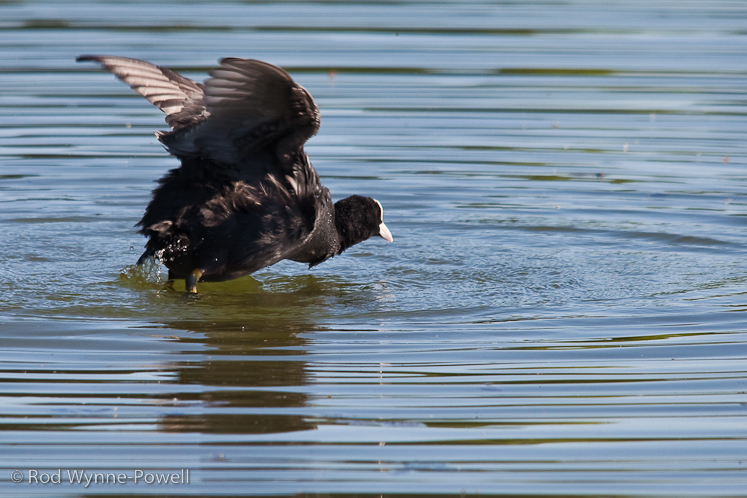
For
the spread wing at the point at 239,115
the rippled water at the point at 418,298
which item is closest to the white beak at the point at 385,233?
the rippled water at the point at 418,298

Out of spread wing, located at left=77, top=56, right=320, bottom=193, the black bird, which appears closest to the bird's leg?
the black bird

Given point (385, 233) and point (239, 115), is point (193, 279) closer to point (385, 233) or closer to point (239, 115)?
point (239, 115)

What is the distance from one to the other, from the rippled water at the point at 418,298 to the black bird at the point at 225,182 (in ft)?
0.92

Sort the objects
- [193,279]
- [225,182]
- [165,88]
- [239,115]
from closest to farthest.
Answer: [239,115], [225,182], [193,279], [165,88]

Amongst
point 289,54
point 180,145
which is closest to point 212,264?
point 180,145

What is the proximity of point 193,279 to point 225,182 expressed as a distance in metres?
0.57

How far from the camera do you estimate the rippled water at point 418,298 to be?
11.6ft

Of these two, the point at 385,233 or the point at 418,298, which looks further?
the point at 385,233

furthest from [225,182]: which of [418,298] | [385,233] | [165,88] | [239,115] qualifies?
[385,233]

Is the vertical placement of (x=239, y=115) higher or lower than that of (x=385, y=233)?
higher

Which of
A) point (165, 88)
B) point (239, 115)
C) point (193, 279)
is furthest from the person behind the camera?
point (165, 88)

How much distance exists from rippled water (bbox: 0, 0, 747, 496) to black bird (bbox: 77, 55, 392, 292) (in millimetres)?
280

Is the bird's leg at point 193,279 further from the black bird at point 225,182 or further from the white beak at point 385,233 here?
the white beak at point 385,233

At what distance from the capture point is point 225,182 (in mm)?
5551
